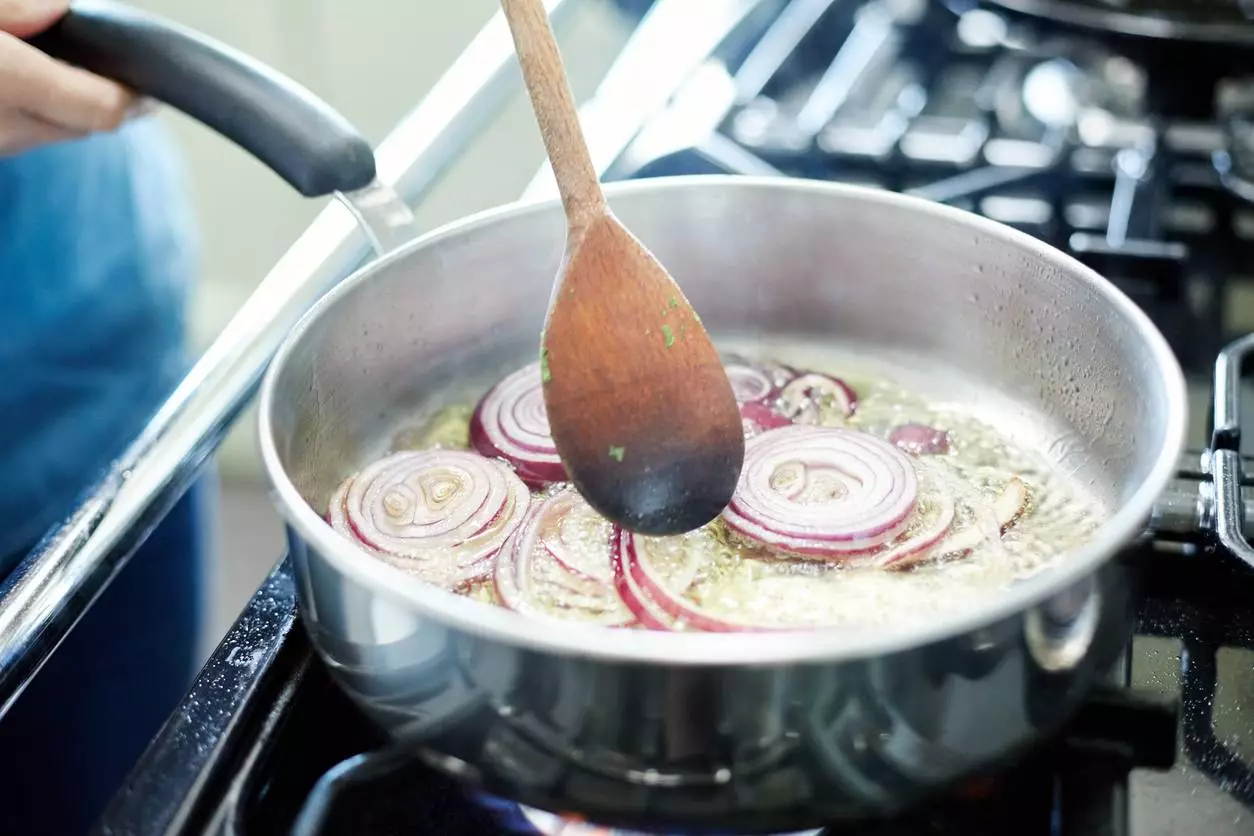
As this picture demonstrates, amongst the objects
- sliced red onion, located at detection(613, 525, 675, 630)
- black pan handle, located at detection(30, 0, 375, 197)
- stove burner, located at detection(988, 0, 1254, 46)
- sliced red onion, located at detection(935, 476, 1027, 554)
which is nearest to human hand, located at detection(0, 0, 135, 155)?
black pan handle, located at detection(30, 0, 375, 197)

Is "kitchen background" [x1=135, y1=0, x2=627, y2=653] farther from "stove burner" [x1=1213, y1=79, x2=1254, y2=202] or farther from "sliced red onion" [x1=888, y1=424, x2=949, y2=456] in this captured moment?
"sliced red onion" [x1=888, y1=424, x2=949, y2=456]

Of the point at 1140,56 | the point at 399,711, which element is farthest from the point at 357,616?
the point at 1140,56

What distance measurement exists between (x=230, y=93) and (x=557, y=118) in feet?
0.55

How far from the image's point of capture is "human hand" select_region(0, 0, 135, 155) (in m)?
0.56

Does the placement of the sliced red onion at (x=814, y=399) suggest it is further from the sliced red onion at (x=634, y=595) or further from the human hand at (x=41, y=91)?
the human hand at (x=41, y=91)

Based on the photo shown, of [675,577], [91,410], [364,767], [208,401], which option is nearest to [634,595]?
[675,577]

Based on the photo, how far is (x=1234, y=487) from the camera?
52 centimetres

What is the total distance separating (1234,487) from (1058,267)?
0.12m

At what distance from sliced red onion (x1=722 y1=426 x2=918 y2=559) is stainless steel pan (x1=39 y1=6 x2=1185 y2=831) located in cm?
10

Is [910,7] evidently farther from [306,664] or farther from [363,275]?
[306,664]

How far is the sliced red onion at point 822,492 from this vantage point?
1.68 feet

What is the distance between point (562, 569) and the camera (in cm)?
50

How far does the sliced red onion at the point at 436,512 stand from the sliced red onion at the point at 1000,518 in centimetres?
19

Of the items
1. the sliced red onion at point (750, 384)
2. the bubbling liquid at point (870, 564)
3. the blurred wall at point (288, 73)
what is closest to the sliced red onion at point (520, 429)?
the bubbling liquid at point (870, 564)
